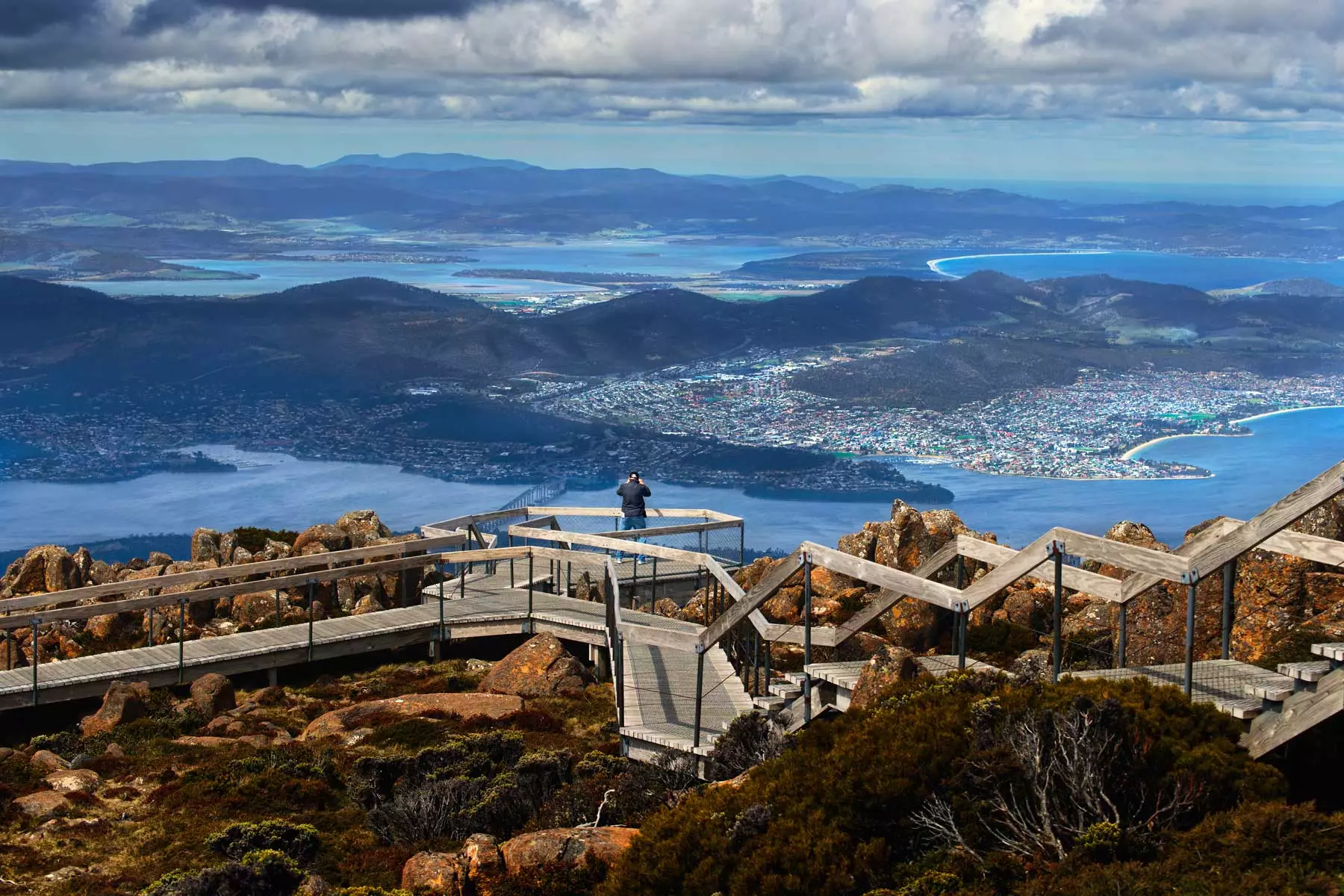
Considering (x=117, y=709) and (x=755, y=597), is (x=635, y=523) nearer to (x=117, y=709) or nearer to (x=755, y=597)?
(x=117, y=709)

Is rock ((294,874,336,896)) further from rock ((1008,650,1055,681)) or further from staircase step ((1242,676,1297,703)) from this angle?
staircase step ((1242,676,1297,703))

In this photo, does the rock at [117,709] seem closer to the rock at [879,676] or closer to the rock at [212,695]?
the rock at [212,695]

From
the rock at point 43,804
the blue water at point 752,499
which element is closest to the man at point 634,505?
the rock at point 43,804

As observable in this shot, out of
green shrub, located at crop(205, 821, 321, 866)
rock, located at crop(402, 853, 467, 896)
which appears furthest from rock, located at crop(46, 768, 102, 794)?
rock, located at crop(402, 853, 467, 896)

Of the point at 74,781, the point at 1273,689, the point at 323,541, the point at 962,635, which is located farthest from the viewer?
the point at 323,541

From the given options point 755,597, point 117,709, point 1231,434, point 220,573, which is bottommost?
point 1231,434

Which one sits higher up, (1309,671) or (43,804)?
(1309,671)

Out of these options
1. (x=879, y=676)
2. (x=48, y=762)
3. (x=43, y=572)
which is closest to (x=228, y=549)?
(x=43, y=572)

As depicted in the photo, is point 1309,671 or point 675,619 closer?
point 1309,671
